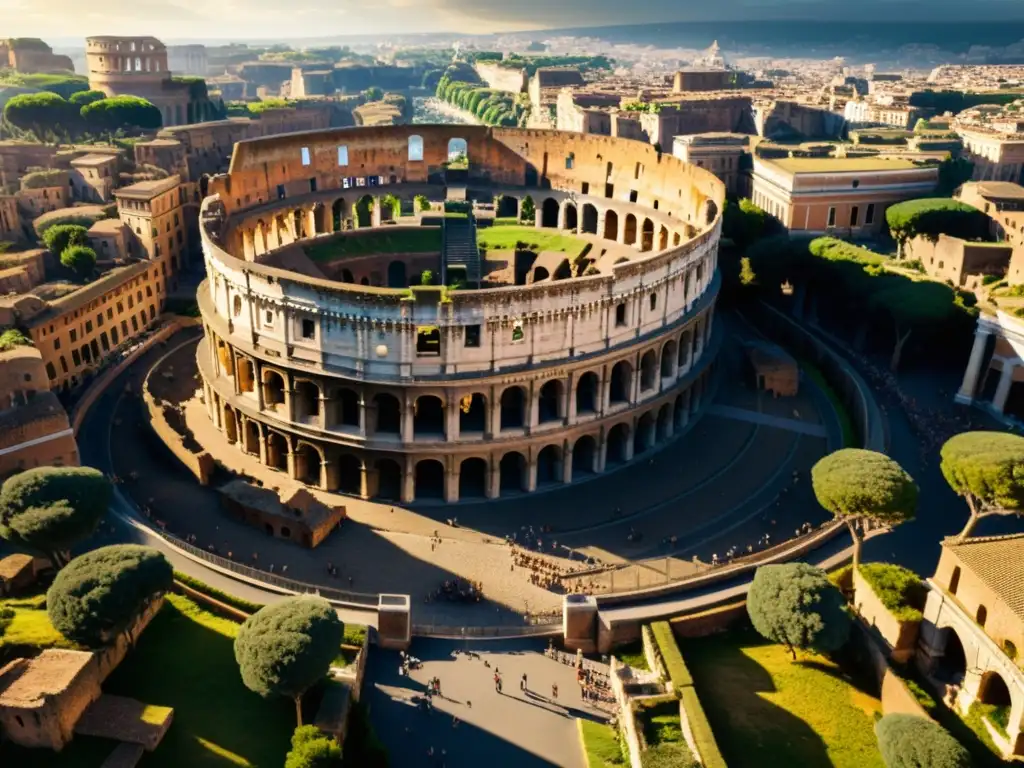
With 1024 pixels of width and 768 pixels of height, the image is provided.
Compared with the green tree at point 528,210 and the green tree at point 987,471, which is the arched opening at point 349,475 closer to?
the green tree at point 987,471

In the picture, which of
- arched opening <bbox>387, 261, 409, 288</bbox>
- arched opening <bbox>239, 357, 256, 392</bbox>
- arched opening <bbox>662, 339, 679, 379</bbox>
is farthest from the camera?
arched opening <bbox>387, 261, 409, 288</bbox>

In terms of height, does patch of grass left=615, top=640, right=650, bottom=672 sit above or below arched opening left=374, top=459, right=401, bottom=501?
below

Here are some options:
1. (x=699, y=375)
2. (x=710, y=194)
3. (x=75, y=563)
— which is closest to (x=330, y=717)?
(x=75, y=563)

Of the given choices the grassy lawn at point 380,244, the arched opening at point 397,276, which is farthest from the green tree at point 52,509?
the arched opening at point 397,276

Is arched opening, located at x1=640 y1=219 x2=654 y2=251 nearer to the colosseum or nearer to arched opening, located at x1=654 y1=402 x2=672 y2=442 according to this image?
the colosseum

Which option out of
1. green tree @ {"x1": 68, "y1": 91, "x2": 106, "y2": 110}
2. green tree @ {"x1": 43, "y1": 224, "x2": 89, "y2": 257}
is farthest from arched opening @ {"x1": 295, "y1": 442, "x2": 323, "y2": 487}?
green tree @ {"x1": 68, "y1": 91, "x2": 106, "y2": 110}

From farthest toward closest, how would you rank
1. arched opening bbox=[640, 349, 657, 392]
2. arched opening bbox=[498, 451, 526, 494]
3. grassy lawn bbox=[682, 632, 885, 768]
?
arched opening bbox=[640, 349, 657, 392] → arched opening bbox=[498, 451, 526, 494] → grassy lawn bbox=[682, 632, 885, 768]

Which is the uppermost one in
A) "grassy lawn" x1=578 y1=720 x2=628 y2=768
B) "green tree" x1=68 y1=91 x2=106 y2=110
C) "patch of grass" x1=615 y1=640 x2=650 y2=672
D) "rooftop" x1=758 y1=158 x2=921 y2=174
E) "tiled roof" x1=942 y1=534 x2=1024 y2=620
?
"green tree" x1=68 y1=91 x2=106 y2=110
